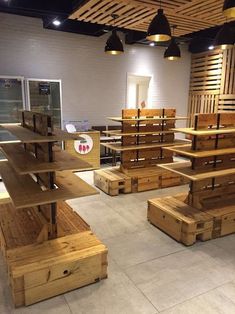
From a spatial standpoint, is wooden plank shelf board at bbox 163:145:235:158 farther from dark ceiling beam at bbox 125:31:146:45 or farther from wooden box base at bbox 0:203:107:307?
dark ceiling beam at bbox 125:31:146:45

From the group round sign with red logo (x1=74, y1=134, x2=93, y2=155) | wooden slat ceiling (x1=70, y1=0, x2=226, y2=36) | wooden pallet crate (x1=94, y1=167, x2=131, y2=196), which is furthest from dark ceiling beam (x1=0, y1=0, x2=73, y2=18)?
wooden pallet crate (x1=94, y1=167, x2=131, y2=196)

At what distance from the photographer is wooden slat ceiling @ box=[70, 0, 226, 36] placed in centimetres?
416

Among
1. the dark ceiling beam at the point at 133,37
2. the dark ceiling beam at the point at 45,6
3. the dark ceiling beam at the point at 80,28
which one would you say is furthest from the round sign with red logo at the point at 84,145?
the dark ceiling beam at the point at 133,37

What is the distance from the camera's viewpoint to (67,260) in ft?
7.91

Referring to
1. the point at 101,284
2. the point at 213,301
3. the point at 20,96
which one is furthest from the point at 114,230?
the point at 20,96

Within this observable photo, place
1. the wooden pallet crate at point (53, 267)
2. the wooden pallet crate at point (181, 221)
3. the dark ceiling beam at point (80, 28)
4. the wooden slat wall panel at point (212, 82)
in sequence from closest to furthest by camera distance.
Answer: the wooden pallet crate at point (53, 267), the wooden pallet crate at point (181, 221), the dark ceiling beam at point (80, 28), the wooden slat wall panel at point (212, 82)

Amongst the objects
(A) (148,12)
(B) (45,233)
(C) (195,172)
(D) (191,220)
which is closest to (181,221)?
(D) (191,220)

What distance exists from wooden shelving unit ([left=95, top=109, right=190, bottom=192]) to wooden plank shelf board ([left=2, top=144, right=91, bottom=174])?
Result: 239cm

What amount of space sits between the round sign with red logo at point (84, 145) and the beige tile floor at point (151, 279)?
9.39ft

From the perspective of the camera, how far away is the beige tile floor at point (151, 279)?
2.30 metres

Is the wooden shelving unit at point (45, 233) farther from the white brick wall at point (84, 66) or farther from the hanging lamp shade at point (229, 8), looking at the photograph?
the white brick wall at point (84, 66)

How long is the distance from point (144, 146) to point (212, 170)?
74.5 inches

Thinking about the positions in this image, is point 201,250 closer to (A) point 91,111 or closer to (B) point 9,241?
(B) point 9,241

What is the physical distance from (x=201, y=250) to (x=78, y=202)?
90.2 inches
